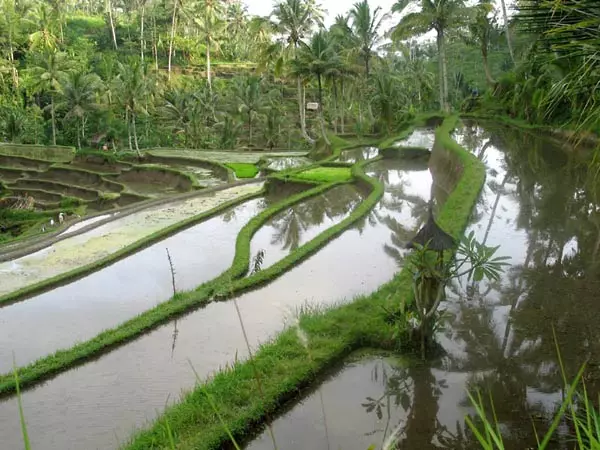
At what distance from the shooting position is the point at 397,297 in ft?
25.2

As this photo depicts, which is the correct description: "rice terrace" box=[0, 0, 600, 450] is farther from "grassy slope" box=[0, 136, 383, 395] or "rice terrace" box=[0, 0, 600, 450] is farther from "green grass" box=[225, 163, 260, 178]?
"green grass" box=[225, 163, 260, 178]

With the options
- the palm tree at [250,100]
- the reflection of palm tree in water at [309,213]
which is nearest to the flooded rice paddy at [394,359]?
the reflection of palm tree in water at [309,213]

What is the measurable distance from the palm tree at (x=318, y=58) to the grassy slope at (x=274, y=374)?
796 inches

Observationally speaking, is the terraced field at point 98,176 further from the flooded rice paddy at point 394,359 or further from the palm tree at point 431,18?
the flooded rice paddy at point 394,359

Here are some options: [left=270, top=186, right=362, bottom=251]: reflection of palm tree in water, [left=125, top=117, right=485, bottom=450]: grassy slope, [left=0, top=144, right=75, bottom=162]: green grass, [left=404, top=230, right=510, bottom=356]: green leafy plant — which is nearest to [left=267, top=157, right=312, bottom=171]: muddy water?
[left=270, top=186, right=362, bottom=251]: reflection of palm tree in water

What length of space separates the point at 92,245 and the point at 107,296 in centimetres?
453

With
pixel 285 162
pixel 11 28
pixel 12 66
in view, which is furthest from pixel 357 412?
pixel 11 28

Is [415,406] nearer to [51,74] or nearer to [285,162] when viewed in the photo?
[285,162]

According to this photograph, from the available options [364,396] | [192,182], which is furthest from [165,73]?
[364,396]

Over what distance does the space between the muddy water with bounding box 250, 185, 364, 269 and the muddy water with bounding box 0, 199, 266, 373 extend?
807 mm

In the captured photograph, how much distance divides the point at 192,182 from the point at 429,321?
18.5m

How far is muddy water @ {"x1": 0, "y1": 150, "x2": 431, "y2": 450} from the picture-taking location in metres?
5.98

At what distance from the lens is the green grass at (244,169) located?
81.2ft

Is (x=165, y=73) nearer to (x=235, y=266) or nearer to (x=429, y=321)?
(x=235, y=266)
